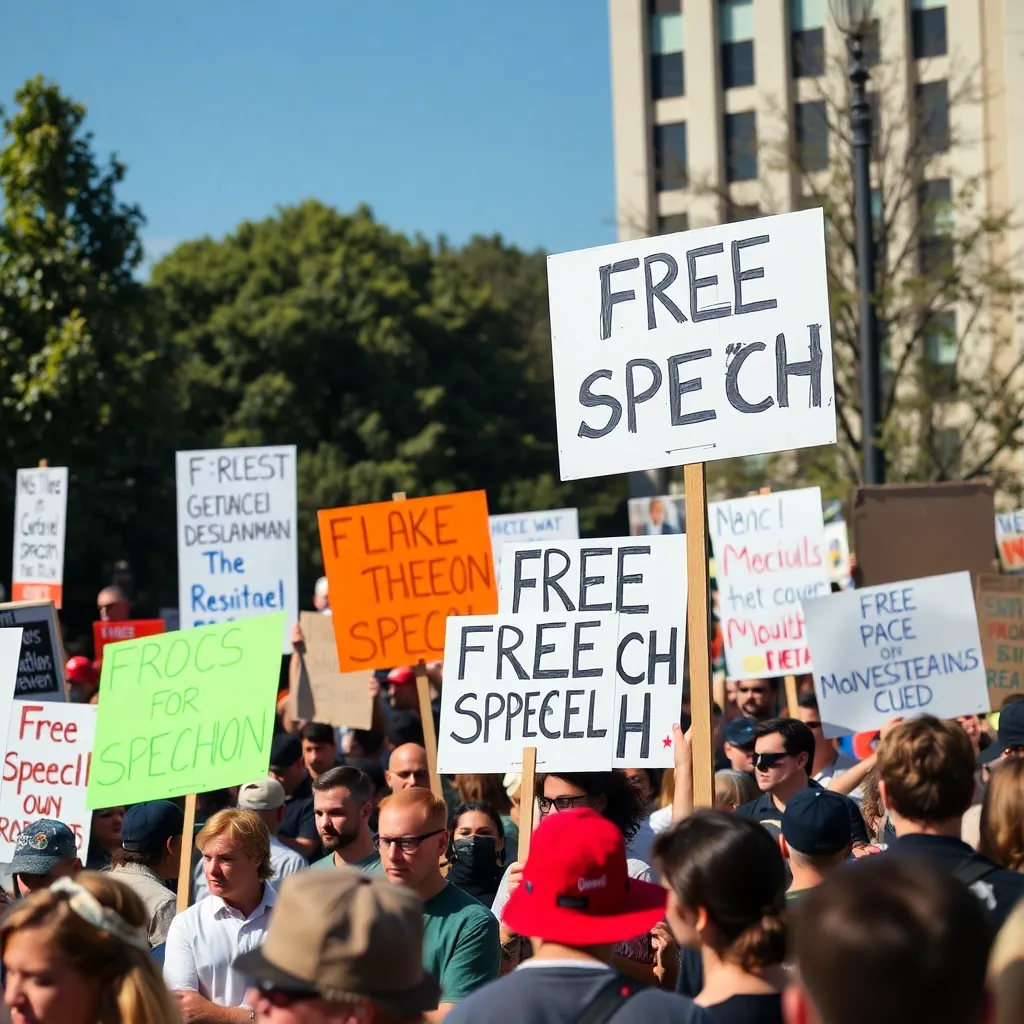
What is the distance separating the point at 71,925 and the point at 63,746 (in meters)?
3.84

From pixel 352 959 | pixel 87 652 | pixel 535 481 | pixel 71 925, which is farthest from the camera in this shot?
pixel 535 481

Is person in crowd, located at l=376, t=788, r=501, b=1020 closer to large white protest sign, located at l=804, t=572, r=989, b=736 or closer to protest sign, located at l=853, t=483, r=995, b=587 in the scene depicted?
large white protest sign, located at l=804, t=572, r=989, b=736

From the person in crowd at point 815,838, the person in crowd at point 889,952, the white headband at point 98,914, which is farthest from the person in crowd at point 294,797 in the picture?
the person in crowd at point 889,952

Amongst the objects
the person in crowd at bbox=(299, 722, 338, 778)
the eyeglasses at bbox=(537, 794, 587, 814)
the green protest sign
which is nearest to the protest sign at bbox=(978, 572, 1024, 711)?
the person in crowd at bbox=(299, 722, 338, 778)

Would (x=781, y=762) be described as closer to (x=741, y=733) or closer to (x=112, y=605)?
(x=741, y=733)

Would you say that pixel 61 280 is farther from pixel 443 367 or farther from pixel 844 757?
pixel 443 367

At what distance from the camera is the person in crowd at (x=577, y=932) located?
3.15m

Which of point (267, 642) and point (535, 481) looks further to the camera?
point (535, 481)

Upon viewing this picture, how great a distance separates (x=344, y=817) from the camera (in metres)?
6.16

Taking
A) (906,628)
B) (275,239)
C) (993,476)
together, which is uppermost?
(275,239)

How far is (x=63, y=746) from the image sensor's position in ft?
22.5

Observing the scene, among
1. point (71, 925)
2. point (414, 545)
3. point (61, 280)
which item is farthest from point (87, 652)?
point (71, 925)

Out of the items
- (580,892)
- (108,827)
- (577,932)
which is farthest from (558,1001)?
(108,827)

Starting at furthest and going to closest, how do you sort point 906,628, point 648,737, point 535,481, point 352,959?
point 535,481
point 906,628
point 648,737
point 352,959
